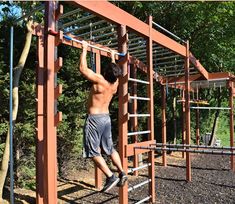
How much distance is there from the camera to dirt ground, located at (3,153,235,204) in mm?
6195

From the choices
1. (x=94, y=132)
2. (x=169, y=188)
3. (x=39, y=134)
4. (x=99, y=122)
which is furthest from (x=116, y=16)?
(x=169, y=188)

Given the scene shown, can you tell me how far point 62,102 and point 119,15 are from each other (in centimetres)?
346

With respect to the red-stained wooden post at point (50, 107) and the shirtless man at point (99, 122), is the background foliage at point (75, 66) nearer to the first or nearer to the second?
the red-stained wooden post at point (50, 107)

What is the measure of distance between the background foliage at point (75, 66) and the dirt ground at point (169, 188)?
674 mm

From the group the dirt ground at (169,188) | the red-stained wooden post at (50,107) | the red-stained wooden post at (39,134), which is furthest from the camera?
the dirt ground at (169,188)

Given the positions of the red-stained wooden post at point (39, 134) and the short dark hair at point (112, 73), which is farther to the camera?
the red-stained wooden post at point (39, 134)

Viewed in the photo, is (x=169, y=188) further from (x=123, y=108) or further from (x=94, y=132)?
(x=94, y=132)

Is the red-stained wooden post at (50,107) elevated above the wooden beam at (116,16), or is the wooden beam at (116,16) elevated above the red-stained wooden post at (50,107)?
the wooden beam at (116,16)

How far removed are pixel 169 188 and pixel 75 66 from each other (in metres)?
3.71

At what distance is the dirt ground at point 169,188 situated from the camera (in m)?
6.20

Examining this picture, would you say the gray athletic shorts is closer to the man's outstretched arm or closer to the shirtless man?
the shirtless man

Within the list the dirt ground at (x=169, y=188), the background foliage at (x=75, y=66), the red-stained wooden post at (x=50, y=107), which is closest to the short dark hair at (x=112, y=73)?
the red-stained wooden post at (x=50, y=107)

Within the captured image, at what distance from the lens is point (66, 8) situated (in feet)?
33.7

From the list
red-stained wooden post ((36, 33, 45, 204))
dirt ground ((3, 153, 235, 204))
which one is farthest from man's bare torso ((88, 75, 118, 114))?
dirt ground ((3, 153, 235, 204))
